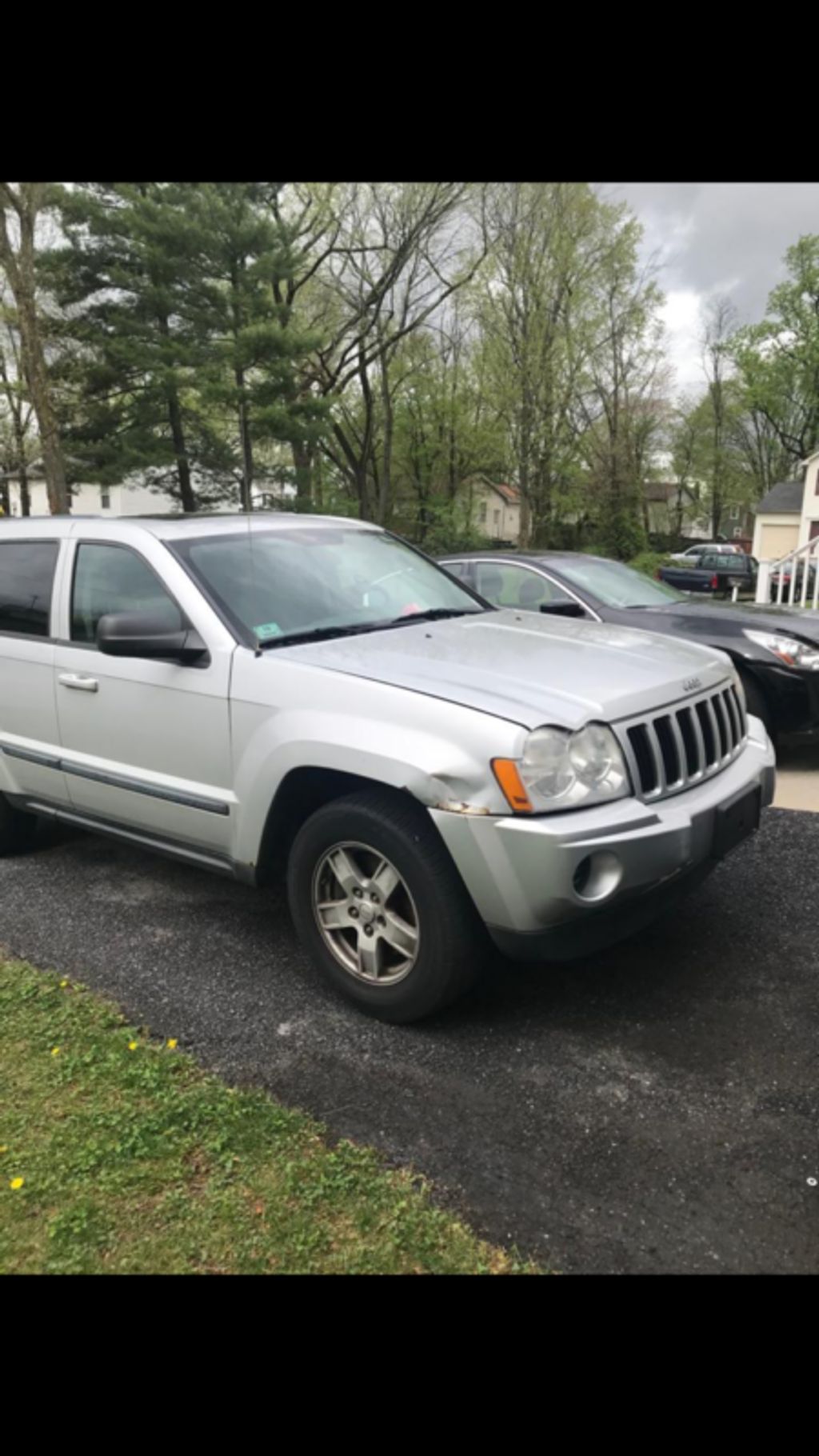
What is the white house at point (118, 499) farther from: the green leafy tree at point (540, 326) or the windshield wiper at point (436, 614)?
the green leafy tree at point (540, 326)

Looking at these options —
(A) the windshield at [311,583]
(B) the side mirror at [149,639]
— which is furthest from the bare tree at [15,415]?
(B) the side mirror at [149,639]

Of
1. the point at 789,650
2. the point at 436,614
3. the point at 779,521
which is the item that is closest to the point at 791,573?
the point at 789,650

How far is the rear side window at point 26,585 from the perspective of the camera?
4121mm

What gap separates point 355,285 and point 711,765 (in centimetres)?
2724

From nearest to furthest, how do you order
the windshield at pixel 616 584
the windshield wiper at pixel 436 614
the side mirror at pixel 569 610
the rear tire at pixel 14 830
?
the windshield wiper at pixel 436 614 → the rear tire at pixel 14 830 → the side mirror at pixel 569 610 → the windshield at pixel 616 584

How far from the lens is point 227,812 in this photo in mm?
3303

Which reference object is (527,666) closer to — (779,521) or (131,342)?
(131,342)

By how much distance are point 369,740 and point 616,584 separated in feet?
14.5

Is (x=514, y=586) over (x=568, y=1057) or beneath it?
over

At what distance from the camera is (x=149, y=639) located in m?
3.23

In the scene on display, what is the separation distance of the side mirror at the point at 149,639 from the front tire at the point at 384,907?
798 mm

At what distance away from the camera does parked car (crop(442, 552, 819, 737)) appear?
18.7 ft
